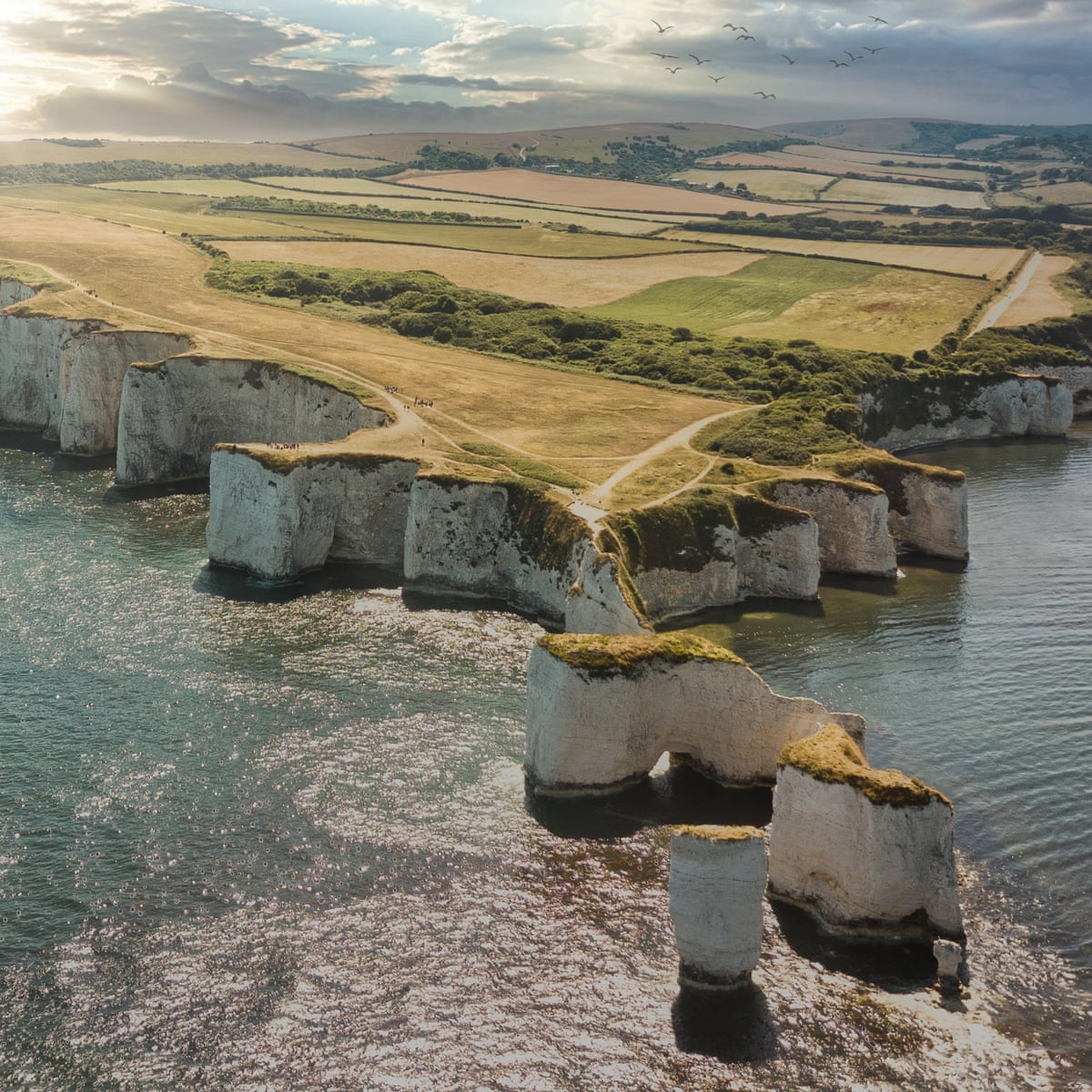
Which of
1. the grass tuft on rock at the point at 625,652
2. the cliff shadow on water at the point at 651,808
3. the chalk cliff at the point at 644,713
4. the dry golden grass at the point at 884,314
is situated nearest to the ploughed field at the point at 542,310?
the dry golden grass at the point at 884,314

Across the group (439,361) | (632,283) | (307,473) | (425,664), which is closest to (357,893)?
(425,664)

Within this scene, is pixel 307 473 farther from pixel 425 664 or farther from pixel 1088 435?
pixel 1088 435

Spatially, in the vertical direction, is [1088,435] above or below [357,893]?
above

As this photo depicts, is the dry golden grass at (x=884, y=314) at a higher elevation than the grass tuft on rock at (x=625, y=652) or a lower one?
higher

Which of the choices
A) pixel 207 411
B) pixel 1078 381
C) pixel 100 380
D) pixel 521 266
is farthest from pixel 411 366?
pixel 1078 381

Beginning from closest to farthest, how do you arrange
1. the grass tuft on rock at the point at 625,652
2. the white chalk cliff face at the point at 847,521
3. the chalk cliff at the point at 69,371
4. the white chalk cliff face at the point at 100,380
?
the grass tuft on rock at the point at 625,652 < the white chalk cliff face at the point at 847,521 < the white chalk cliff face at the point at 100,380 < the chalk cliff at the point at 69,371

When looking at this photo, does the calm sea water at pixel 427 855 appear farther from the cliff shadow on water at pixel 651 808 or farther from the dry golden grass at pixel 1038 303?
the dry golden grass at pixel 1038 303

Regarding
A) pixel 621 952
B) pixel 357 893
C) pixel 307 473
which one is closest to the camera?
pixel 621 952
